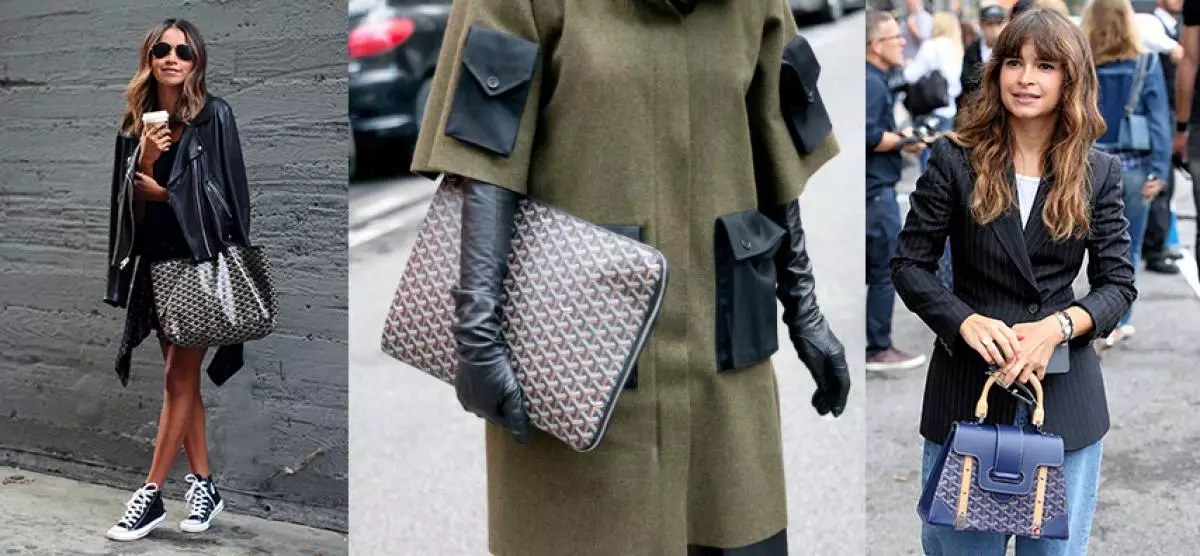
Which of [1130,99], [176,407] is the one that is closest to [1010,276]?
[176,407]

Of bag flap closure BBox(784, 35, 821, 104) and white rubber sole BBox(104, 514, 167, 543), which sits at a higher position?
bag flap closure BBox(784, 35, 821, 104)

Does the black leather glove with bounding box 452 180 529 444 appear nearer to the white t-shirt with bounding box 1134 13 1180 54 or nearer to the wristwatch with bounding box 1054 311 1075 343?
the wristwatch with bounding box 1054 311 1075 343

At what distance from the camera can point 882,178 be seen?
584cm

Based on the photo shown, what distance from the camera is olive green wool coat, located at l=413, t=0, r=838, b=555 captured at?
224 centimetres

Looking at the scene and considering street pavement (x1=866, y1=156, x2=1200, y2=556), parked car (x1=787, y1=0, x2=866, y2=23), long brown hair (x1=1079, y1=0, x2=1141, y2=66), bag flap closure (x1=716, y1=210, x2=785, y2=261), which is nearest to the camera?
bag flap closure (x1=716, y1=210, x2=785, y2=261)

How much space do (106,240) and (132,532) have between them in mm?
1211

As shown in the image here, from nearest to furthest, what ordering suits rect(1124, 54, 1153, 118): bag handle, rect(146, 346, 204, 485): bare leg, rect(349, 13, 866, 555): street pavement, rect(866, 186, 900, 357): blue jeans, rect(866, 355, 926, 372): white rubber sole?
rect(349, 13, 866, 555): street pavement < rect(146, 346, 204, 485): bare leg < rect(1124, 54, 1153, 118): bag handle < rect(866, 186, 900, 357): blue jeans < rect(866, 355, 926, 372): white rubber sole

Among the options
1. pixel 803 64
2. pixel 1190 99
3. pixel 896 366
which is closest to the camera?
pixel 803 64

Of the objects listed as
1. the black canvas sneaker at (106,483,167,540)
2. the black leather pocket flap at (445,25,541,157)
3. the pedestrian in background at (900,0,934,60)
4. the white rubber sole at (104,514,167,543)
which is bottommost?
the white rubber sole at (104,514,167,543)

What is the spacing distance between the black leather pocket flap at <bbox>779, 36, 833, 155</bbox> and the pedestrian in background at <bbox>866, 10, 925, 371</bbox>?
9.93 feet

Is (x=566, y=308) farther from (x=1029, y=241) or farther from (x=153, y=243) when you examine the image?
(x=153, y=243)

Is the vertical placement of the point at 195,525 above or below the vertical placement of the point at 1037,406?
below

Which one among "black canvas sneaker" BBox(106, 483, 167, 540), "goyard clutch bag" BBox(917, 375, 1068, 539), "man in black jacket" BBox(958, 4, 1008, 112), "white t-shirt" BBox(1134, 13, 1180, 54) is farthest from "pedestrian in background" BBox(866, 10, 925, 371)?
"black canvas sneaker" BBox(106, 483, 167, 540)

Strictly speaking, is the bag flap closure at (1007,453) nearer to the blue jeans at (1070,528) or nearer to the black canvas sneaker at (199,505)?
the blue jeans at (1070,528)
